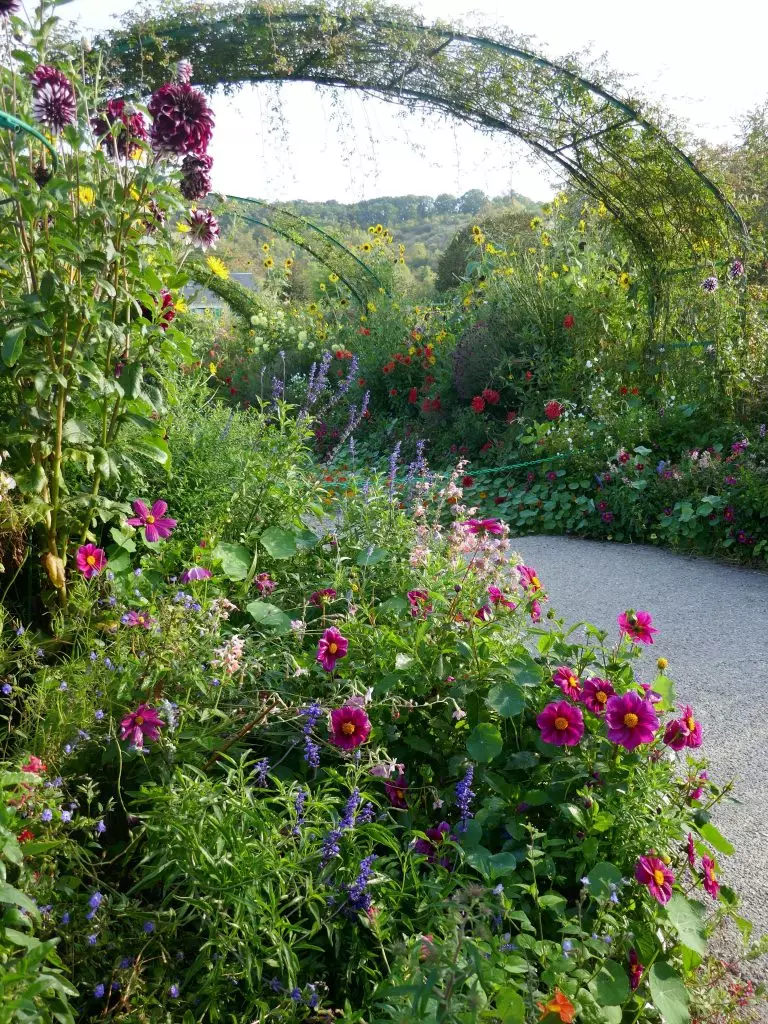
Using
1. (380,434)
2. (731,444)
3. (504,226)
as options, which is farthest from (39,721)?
(504,226)

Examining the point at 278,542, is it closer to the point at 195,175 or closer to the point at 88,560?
the point at 88,560

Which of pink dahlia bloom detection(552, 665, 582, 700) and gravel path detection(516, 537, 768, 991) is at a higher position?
pink dahlia bloom detection(552, 665, 582, 700)

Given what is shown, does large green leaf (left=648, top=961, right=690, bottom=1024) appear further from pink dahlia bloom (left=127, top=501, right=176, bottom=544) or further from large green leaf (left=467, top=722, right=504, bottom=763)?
pink dahlia bloom (left=127, top=501, right=176, bottom=544)

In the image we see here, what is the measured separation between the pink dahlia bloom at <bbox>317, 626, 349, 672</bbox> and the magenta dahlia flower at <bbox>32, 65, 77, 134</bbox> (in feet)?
4.41

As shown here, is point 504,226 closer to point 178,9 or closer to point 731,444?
point 178,9

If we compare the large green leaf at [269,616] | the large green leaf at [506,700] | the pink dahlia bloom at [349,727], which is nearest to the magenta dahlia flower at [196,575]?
the large green leaf at [269,616]

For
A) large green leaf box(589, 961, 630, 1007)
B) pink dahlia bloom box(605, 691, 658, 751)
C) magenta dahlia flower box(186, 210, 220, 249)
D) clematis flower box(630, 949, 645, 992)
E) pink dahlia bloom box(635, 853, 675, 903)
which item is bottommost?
clematis flower box(630, 949, 645, 992)

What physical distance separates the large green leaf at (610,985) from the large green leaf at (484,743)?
42 cm

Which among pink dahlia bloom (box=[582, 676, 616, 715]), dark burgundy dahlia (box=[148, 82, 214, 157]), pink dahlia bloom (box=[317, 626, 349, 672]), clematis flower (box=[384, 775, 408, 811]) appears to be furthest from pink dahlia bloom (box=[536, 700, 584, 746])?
dark burgundy dahlia (box=[148, 82, 214, 157])

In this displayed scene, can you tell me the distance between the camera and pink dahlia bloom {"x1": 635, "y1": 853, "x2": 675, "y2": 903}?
4.68ft

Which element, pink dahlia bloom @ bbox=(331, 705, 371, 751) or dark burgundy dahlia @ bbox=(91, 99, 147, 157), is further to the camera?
dark burgundy dahlia @ bbox=(91, 99, 147, 157)

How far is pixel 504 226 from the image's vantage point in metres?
18.1

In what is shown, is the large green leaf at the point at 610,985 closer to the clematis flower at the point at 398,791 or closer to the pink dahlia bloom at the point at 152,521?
the clematis flower at the point at 398,791

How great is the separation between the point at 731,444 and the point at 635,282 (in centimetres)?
217
